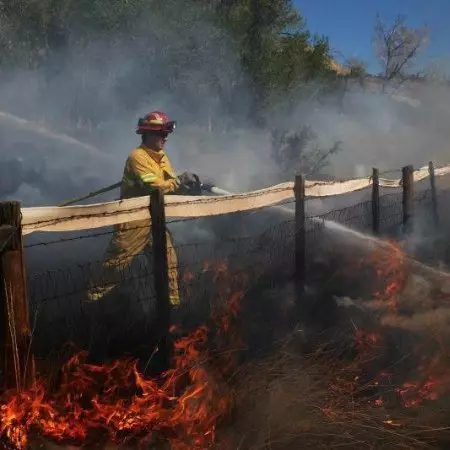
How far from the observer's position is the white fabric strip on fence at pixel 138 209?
3.55 meters

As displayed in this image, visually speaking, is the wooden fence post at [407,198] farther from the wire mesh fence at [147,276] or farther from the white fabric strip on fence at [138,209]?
the white fabric strip on fence at [138,209]

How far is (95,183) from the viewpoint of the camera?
14156 mm

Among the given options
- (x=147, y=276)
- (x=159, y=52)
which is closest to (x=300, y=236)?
(x=147, y=276)

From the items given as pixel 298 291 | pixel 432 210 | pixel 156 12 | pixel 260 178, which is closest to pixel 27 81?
pixel 156 12

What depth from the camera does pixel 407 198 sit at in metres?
7.96

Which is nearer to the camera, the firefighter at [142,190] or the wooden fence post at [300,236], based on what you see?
the firefighter at [142,190]

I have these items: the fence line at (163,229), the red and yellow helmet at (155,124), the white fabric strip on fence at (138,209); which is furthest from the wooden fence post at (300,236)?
the red and yellow helmet at (155,124)

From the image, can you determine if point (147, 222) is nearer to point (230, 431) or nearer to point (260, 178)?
point (230, 431)

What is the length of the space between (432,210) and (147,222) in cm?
613

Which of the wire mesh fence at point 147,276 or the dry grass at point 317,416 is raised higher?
the wire mesh fence at point 147,276

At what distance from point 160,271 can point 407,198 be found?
5.09 m

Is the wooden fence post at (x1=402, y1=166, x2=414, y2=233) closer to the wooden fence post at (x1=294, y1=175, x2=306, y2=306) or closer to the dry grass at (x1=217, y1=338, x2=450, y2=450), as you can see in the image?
the wooden fence post at (x1=294, y1=175, x2=306, y2=306)

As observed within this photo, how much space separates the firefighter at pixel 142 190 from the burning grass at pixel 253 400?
3.37ft

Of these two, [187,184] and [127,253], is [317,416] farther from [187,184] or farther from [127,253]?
[187,184]
